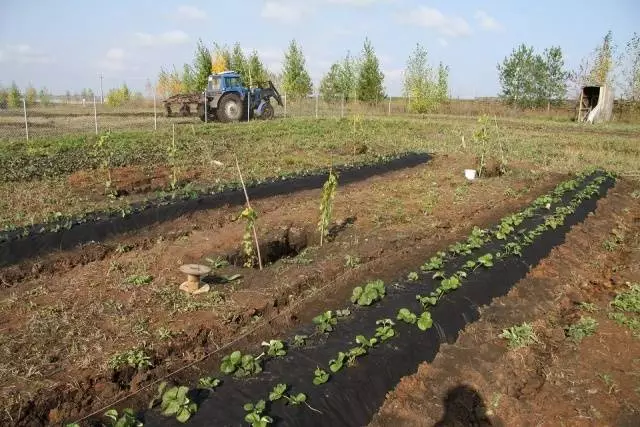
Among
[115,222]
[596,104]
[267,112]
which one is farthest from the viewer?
[596,104]

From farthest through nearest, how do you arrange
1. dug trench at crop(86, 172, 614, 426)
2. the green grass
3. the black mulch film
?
the green grass < the black mulch film < dug trench at crop(86, 172, 614, 426)

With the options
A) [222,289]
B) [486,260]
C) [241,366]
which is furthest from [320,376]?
[486,260]

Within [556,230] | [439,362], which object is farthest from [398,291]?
[556,230]

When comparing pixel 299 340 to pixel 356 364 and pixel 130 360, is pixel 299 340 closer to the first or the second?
pixel 356 364

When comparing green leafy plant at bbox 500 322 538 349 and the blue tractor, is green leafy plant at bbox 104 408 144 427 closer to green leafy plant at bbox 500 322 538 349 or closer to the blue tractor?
green leafy plant at bbox 500 322 538 349

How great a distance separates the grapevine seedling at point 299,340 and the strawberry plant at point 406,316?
87 centimetres

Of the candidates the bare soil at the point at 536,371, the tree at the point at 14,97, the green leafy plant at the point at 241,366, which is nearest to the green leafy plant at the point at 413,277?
the bare soil at the point at 536,371

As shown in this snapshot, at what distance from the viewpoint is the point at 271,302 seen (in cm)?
471

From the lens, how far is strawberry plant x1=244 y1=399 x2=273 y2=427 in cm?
265

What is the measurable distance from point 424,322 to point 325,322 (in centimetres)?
84

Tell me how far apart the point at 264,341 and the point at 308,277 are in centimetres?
154

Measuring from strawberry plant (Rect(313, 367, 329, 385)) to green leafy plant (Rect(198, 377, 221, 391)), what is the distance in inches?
25.3

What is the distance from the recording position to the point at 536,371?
152 inches

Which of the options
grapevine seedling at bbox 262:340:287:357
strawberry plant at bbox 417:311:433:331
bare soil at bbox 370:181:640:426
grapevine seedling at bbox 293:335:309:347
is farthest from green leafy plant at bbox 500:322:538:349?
grapevine seedling at bbox 262:340:287:357
